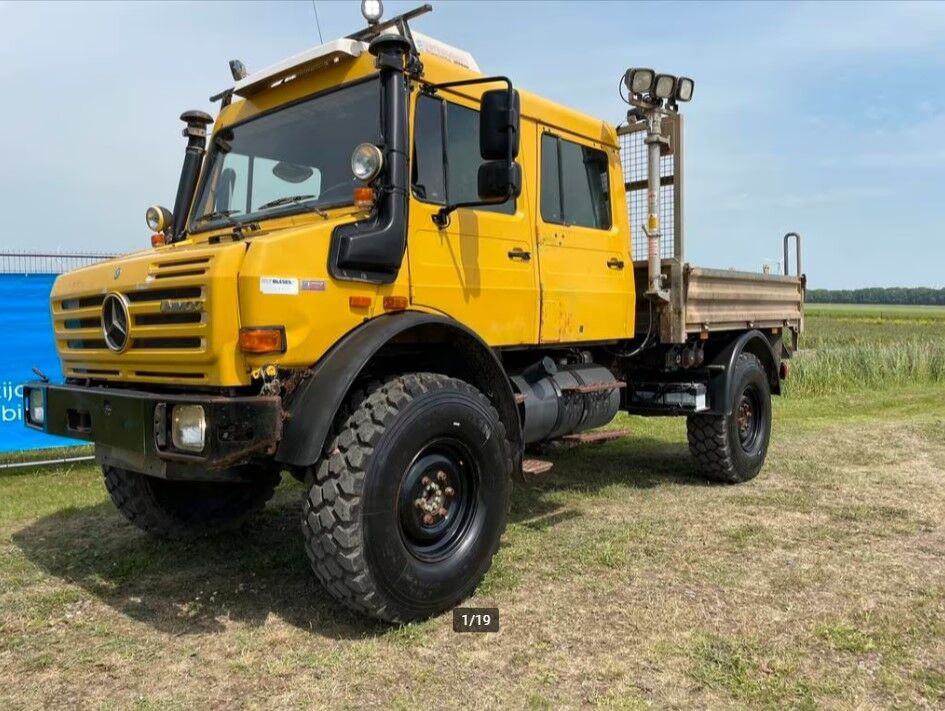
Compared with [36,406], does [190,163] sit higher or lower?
higher

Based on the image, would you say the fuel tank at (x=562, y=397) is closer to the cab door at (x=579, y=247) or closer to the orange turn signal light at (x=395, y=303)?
the cab door at (x=579, y=247)

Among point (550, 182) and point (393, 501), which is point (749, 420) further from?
point (393, 501)

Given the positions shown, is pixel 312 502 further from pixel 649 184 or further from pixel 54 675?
pixel 649 184

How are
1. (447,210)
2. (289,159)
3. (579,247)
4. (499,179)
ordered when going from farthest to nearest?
(579,247), (289,159), (447,210), (499,179)

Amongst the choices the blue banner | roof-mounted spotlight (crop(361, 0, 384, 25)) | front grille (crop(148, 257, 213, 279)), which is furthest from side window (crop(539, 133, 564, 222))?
the blue banner

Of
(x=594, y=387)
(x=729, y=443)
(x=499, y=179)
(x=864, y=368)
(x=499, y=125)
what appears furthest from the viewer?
(x=864, y=368)

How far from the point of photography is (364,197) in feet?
12.2

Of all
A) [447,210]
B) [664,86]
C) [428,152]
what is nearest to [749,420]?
[664,86]

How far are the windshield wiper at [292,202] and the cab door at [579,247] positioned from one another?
4.77 feet

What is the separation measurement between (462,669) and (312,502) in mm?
968

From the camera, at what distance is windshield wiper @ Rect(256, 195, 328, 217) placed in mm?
3891

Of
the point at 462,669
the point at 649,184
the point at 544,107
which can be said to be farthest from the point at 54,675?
the point at 649,184

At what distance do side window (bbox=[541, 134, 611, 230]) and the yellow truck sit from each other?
17mm

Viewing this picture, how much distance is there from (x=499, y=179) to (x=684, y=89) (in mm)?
2921
